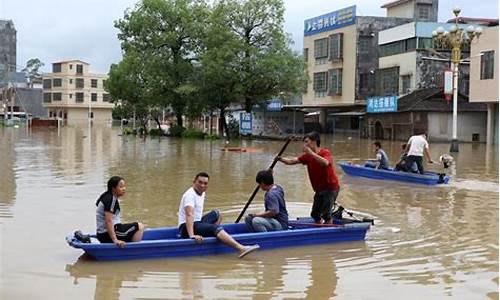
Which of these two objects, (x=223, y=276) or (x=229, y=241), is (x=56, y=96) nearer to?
(x=229, y=241)

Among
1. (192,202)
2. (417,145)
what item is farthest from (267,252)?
(417,145)

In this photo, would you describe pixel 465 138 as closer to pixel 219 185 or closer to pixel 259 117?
pixel 259 117

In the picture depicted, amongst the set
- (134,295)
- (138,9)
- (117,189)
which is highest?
(138,9)

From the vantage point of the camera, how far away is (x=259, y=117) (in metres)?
61.5

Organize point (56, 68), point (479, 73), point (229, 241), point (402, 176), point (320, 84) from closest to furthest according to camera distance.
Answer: point (229, 241), point (402, 176), point (479, 73), point (320, 84), point (56, 68)

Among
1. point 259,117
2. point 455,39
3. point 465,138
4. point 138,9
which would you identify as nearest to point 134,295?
point 455,39

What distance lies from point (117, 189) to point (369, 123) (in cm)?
4741

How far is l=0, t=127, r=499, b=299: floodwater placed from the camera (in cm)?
732

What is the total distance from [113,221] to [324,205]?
332cm

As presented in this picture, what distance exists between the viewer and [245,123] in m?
50.2

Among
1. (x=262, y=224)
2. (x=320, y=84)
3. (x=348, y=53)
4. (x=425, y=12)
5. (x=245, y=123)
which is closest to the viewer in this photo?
(x=262, y=224)

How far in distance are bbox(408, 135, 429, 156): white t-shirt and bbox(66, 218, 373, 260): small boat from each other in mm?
7882

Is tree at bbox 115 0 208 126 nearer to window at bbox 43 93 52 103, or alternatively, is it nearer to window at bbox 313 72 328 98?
window at bbox 313 72 328 98

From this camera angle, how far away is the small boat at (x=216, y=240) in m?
8.27
